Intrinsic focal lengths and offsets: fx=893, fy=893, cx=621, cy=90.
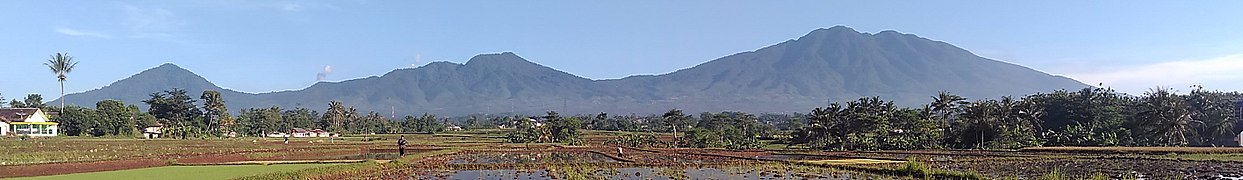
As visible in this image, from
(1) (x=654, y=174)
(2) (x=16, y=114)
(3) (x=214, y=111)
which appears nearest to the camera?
(1) (x=654, y=174)

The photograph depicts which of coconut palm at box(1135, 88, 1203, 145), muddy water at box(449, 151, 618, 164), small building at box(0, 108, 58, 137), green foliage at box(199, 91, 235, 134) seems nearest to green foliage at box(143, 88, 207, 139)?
green foliage at box(199, 91, 235, 134)

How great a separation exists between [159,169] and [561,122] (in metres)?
39.2

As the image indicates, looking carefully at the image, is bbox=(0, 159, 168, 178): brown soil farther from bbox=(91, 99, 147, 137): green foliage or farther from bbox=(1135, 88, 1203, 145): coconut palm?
bbox=(1135, 88, 1203, 145): coconut palm

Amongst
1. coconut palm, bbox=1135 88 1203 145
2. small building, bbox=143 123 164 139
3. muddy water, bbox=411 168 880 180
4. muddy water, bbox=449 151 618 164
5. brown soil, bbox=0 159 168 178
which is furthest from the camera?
small building, bbox=143 123 164 139

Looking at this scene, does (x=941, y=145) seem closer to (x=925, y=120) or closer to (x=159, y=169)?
(x=925, y=120)

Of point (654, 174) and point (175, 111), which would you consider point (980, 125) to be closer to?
point (654, 174)

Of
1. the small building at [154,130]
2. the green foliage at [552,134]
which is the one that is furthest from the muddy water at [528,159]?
the small building at [154,130]

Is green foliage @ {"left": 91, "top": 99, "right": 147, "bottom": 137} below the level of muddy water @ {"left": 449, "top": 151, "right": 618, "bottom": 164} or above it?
above

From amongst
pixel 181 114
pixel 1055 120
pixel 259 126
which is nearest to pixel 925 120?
pixel 1055 120

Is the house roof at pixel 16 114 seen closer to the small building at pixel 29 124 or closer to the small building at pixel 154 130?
the small building at pixel 29 124

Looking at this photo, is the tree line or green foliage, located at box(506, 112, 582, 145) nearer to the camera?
the tree line

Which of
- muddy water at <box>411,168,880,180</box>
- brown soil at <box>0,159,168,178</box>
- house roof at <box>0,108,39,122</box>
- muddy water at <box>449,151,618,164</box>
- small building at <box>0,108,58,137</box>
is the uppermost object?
house roof at <box>0,108,39,122</box>

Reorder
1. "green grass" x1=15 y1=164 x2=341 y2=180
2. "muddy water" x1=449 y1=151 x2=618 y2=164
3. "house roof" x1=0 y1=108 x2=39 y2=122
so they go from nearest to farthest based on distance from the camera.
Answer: "green grass" x1=15 y1=164 x2=341 y2=180 → "muddy water" x1=449 y1=151 x2=618 y2=164 → "house roof" x1=0 y1=108 x2=39 y2=122

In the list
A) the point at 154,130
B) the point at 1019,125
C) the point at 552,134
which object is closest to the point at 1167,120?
the point at 1019,125
